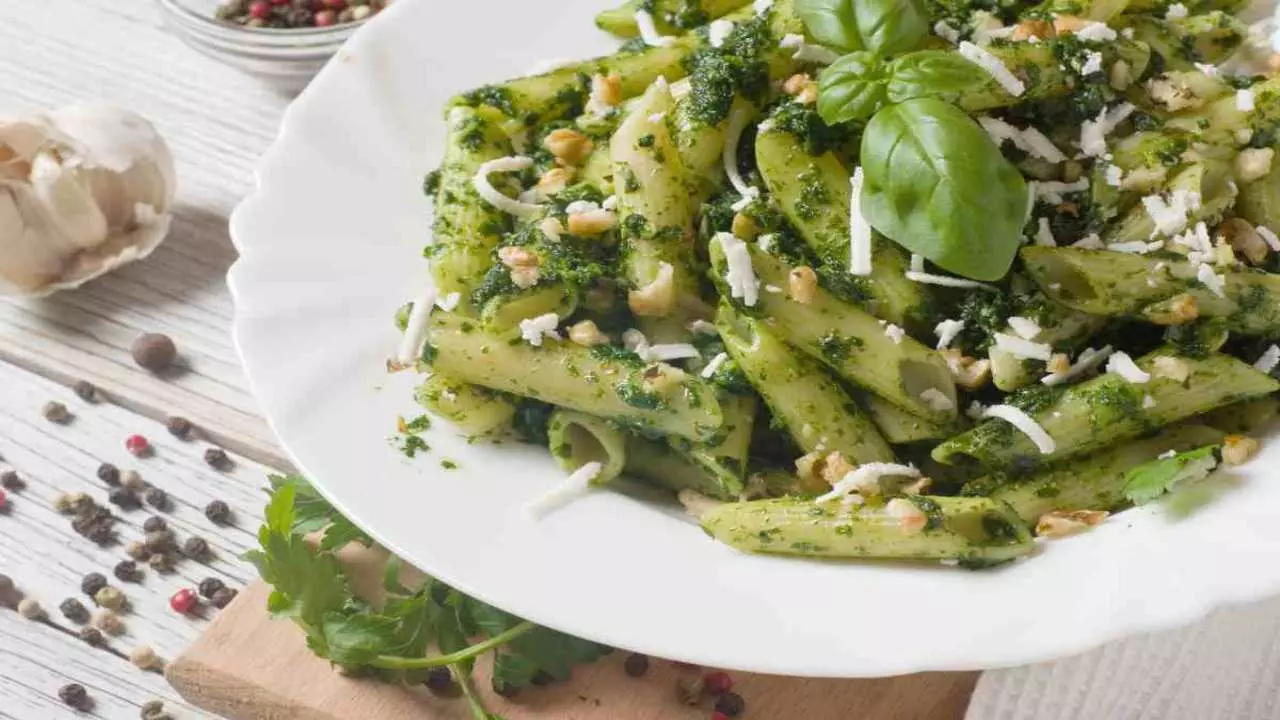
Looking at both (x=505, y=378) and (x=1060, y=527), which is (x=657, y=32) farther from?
(x=1060, y=527)

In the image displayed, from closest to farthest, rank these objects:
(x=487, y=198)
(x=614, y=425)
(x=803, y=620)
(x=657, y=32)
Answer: (x=803, y=620) → (x=614, y=425) → (x=487, y=198) → (x=657, y=32)

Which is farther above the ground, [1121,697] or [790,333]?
[790,333]

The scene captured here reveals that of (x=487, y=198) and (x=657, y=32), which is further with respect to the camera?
(x=657, y=32)

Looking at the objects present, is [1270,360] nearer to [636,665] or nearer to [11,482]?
[636,665]

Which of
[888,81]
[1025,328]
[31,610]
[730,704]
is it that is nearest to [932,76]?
[888,81]

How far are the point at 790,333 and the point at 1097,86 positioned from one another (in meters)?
0.63

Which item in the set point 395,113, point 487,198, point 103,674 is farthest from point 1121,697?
point 103,674

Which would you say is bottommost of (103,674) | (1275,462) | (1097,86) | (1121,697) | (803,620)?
(103,674)

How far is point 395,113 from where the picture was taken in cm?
281

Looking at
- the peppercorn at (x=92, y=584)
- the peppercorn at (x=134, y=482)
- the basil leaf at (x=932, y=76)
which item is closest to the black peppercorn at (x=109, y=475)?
the peppercorn at (x=134, y=482)

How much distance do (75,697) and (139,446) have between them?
0.62 metres

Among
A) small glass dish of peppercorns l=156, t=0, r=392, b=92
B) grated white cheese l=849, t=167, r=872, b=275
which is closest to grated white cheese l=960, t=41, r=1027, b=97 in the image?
grated white cheese l=849, t=167, r=872, b=275

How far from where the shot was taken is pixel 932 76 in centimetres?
207

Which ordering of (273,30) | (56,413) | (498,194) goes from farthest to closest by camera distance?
(273,30), (56,413), (498,194)
